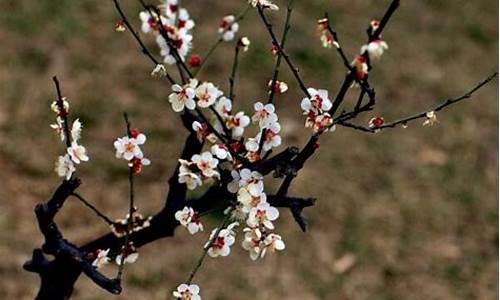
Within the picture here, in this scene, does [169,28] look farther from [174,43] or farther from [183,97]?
[183,97]

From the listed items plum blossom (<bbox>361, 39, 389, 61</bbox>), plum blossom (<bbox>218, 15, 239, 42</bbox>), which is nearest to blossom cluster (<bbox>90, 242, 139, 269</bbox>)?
plum blossom (<bbox>218, 15, 239, 42</bbox>)

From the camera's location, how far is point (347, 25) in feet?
14.5

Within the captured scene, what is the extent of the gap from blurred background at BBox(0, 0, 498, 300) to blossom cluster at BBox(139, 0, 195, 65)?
133 cm

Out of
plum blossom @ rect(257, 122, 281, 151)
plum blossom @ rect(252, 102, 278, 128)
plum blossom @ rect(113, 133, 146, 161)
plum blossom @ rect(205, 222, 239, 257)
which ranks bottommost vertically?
plum blossom @ rect(205, 222, 239, 257)

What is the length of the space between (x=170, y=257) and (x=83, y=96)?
2.92ft

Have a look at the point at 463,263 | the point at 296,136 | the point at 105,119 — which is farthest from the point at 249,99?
the point at 463,263

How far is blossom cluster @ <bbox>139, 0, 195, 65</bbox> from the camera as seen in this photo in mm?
1715

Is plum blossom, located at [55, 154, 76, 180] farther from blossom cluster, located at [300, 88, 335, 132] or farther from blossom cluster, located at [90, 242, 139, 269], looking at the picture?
blossom cluster, located at [300, 88, 335, 132]

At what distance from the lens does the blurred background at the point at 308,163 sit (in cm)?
309

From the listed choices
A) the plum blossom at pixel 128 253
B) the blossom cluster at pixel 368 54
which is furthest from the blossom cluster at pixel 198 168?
the blossom cluster at pixel 368 54

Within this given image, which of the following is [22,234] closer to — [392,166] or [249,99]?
[249,99]

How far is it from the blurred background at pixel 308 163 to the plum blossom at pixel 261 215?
144 cm

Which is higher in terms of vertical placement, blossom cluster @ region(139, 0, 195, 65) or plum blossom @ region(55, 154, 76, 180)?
blossom cluster @ region(139, 0, 195, 65)

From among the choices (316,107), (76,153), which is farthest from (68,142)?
(316,107)
